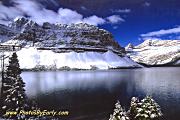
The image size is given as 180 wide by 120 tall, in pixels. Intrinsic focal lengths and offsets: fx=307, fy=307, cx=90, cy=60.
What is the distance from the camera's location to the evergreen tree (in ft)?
93.2

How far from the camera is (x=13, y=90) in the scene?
28.5 metres

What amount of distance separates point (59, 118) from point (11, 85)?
217 inches

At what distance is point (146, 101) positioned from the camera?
69.8 ft

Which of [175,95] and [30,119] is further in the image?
[175,95]

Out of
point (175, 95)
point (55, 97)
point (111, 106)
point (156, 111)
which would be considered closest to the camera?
point (156, 111)

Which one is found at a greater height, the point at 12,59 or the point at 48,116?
the point at 12,59

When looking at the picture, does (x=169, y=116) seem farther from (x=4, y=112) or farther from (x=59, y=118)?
(x=4, y=112)

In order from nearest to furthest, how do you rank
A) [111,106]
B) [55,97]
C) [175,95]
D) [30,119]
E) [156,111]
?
1. [156,111]
2. [30,119]
3. [111,106]
4. [55,97]
5. [175,95]

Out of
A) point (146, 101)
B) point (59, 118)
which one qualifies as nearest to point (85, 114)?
point (59, 118)

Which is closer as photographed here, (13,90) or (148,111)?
(148,111)

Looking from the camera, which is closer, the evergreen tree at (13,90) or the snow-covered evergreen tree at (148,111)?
the snow-covered evergreen tree at (148,111)

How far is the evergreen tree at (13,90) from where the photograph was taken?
28.4 metres

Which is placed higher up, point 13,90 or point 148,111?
point 13,90

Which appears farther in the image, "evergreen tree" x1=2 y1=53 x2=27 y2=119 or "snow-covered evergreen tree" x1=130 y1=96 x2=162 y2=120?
"evergreen tree" x1=2 y1=53 x2=27 y2=119
